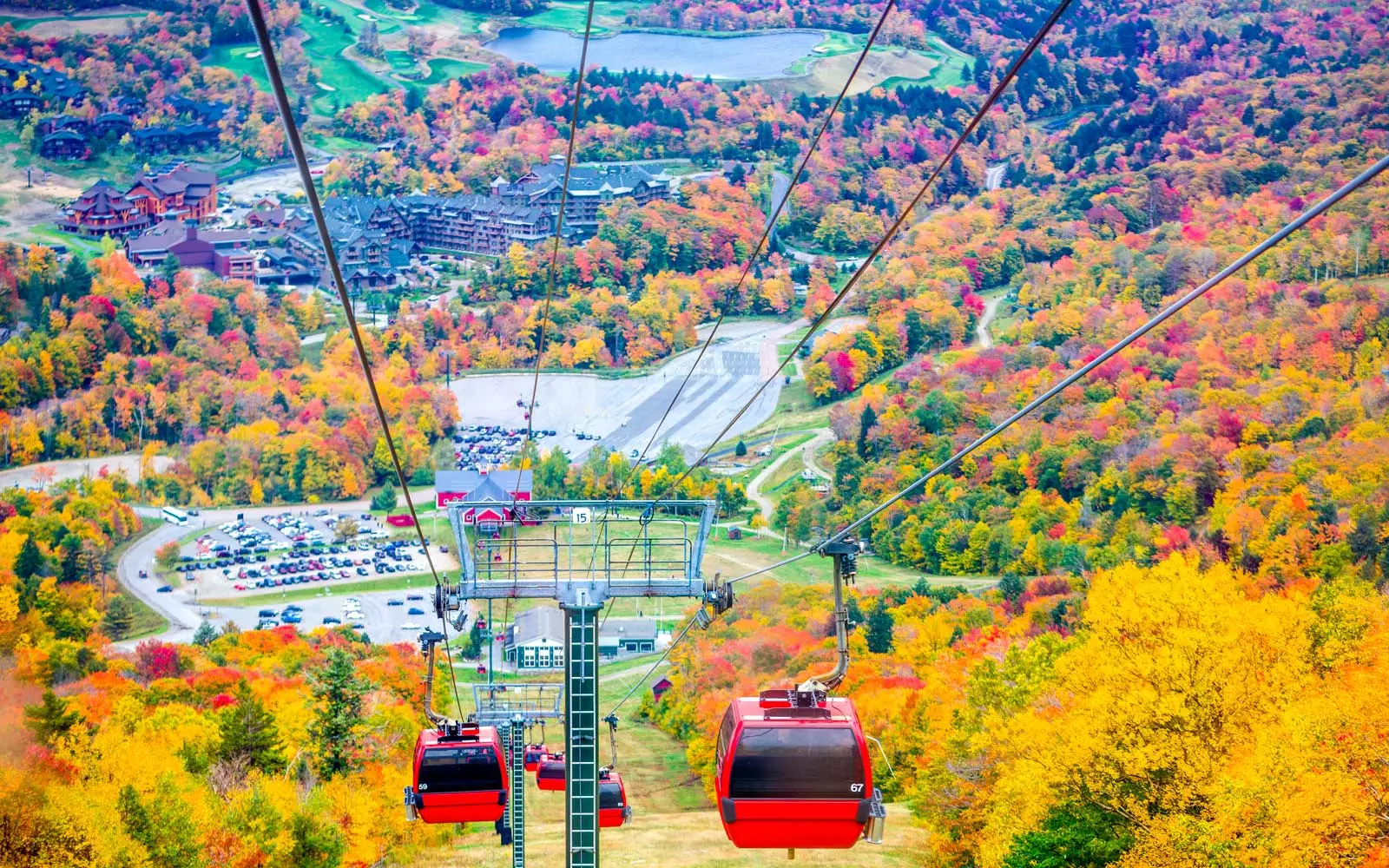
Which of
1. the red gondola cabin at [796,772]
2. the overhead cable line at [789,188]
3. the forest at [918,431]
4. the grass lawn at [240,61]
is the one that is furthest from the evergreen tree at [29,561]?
the grass lawn at [240,61]

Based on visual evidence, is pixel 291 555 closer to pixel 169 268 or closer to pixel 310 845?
pixel 169 268

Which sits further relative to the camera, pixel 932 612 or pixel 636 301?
pixel 636 301

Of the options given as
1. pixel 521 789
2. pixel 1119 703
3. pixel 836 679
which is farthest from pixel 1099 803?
pixel 836 679

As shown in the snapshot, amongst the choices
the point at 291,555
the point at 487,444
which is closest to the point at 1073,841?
the point at 291,555

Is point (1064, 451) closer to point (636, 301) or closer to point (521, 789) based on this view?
point (521, 789)

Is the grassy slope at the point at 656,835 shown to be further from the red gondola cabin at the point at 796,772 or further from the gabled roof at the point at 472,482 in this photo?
the gabled roof at the point at 472,482

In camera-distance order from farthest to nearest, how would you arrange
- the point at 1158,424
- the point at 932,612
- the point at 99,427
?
1. the point at 99,427
2. the point at 1158,424
3. the point at 932,612
